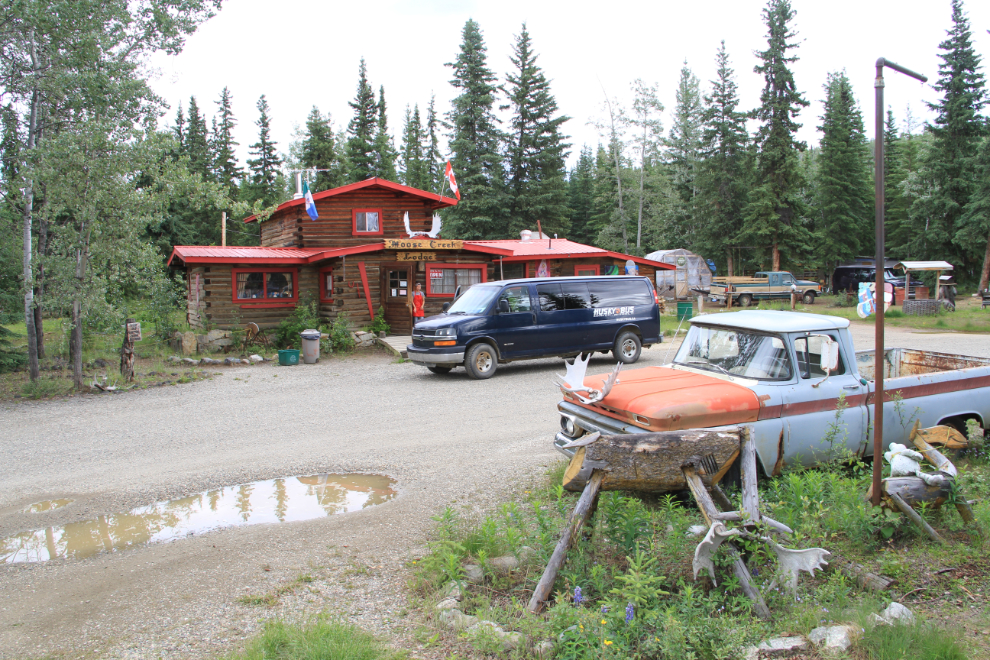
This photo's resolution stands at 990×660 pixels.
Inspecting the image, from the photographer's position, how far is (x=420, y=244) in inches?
798

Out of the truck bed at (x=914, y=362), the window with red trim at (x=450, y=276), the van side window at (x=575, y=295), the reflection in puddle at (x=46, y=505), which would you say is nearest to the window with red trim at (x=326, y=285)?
the window with red trim at (x=450, y=276)

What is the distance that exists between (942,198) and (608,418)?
45.2 meters

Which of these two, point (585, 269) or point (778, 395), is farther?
point (585, 269)

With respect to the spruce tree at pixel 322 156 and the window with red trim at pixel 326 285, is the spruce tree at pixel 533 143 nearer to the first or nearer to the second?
the spruce tree at pixel 322 156

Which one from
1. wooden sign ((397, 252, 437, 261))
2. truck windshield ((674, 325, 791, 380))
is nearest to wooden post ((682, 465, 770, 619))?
truck windshield ((674, 325, 791, 380))

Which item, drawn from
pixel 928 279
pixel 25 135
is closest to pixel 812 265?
pixel 928 279

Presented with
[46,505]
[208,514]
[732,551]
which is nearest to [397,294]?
[46,505]

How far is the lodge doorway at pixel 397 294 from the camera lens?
831 inches

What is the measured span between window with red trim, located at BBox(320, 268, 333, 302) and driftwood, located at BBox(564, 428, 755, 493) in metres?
18.6

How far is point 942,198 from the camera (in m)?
40.4

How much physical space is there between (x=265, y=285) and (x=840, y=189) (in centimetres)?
4099

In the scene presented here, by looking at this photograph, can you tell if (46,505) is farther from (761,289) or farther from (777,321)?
(761,289)

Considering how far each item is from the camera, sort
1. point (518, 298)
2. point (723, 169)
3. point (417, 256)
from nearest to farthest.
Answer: point (518, 298)
point (417, 256)
point (723, 169)

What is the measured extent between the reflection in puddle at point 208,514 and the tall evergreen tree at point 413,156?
53723 millimetres
